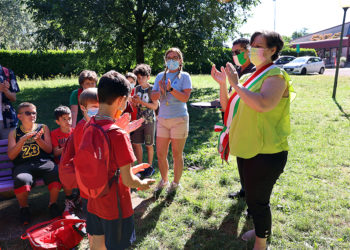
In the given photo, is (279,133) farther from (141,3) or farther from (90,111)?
(141,3)

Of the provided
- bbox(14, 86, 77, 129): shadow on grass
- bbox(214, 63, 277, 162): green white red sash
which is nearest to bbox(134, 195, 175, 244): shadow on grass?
bbox(214, 63, 277, 162): green white red sash

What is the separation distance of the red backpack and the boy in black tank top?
197 centimetres

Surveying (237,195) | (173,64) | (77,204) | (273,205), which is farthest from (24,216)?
(273,205)

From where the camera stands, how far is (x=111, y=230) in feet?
6.46

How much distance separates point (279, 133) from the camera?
2.35 metres

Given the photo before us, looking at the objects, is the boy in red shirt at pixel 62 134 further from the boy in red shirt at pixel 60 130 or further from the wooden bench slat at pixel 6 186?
the wooden bench slat at pixel 6 186

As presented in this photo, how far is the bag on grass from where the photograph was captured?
107 inches

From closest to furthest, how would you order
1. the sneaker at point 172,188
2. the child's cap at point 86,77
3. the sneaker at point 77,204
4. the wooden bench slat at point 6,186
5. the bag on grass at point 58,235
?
the bag on grass at point 58,235 → the wooden bench slat at point 6,186 → the child's cap at point 86,77 → the sneaker at point 77,204 → the sneaker at point 172,188

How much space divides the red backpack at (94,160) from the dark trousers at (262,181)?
127cm

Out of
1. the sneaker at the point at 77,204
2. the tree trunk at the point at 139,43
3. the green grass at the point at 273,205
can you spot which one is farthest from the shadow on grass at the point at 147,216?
the tree trunk at the point at 139,43

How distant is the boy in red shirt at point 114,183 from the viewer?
181 centimetres

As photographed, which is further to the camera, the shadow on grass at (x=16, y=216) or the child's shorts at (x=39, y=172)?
the child's shorts at (x=39, y=172)

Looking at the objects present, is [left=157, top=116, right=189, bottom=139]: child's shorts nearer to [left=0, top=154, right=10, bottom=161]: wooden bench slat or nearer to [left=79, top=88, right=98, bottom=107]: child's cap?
[left=79, top=88, right=98, bottom=107]: child's cap

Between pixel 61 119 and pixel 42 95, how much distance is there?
9.80 meters
